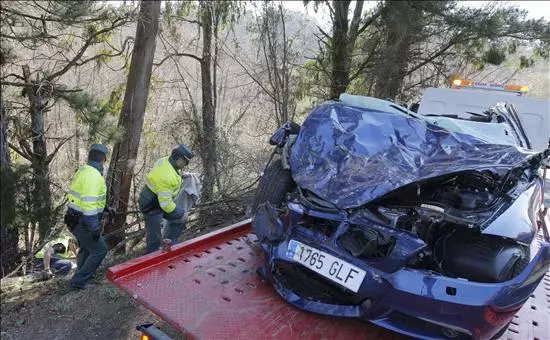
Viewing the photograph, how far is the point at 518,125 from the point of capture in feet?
13.6

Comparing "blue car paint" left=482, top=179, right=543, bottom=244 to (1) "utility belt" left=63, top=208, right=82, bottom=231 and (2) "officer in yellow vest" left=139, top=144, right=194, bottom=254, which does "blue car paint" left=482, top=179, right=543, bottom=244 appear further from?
(1) "utility belt" left=63, top=208, right=82, bottom=231

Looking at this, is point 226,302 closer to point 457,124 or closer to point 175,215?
point 457,124

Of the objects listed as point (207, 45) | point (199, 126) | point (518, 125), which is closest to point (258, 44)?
point (207, 45)

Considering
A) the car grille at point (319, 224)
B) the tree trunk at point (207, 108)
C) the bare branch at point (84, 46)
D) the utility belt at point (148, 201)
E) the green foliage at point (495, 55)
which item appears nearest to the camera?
the car grille at point (319, 224)

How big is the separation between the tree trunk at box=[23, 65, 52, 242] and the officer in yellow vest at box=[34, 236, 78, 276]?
976mm

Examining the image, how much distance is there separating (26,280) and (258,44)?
269 inches

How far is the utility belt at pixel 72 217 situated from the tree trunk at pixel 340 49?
726 cm

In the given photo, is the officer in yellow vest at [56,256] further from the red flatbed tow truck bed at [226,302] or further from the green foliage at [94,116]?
the red flatbed tow truck bed at [226,302]

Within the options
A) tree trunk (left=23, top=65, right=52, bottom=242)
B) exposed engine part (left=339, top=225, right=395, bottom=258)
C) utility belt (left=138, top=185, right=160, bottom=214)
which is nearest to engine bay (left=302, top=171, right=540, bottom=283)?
exposed engine part (left=339, top=225, right=395, bottom=258)

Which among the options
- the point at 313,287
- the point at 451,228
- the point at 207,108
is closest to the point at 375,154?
the point at 451,228

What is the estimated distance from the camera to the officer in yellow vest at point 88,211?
4.09 meters

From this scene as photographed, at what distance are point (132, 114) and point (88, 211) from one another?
3290 mm

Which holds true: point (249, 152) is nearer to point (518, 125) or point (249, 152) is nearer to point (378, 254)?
point (518, 125)

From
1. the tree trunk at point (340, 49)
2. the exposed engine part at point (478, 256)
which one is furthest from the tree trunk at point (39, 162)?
the tree trunk at point (340, 49)
